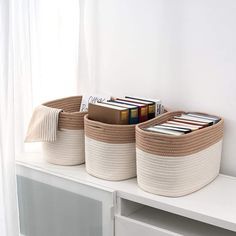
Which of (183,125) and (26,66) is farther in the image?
(26,66)

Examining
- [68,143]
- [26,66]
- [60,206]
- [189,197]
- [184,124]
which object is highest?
[26,66]

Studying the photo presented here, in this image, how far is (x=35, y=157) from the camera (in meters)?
1.55

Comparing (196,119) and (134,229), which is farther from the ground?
(196,119)

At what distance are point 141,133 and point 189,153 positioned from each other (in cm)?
16

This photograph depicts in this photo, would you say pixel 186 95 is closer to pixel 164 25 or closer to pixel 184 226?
pixel 164 25

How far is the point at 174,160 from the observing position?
1.16 metres

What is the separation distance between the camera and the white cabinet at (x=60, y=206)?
4.30ft

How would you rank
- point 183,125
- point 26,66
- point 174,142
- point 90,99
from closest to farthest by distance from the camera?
1. point 174,142
2. point 183,125
3. point 26,66
4. point 90,99

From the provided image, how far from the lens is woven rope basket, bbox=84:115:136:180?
1.28 metres

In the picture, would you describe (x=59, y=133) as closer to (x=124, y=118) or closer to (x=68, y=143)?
(x=68, y=143)

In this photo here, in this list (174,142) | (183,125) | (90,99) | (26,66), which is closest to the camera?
(174,142)

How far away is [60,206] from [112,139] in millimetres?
355

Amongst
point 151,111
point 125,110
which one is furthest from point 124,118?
point 151,111

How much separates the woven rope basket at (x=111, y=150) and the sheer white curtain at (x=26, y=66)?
0.27 metres
